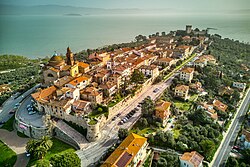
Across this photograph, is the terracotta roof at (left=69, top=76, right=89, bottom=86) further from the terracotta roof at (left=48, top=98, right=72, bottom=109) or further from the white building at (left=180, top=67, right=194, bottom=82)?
the white building at (left=180, top=67, right=194, bottom=82)

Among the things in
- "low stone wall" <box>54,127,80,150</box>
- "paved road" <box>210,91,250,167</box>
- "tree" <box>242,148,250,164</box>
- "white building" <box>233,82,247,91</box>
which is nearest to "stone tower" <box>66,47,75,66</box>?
"low stone wall" <box>54,127,80,150</box>

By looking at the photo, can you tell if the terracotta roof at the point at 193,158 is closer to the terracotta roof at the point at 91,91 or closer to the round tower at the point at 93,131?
the round tower at the point at 93,131

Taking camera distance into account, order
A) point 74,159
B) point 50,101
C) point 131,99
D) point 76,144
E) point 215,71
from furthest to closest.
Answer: point 215,71
point 131,99
point 50,101
point 76,144
point 74,159

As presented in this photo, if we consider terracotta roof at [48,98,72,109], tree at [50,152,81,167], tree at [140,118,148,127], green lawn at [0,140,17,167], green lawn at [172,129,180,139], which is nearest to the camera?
tree at [50,152,81,167]

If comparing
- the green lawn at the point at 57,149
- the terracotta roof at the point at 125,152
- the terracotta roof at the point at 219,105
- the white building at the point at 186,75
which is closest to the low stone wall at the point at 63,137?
the green lawn at the point at 57,149

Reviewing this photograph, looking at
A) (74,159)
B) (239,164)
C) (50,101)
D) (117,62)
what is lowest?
(239,164)

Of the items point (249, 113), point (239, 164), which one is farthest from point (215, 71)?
point (239, 164)

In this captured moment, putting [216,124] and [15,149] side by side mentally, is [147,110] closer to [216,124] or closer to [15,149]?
[216,124]
